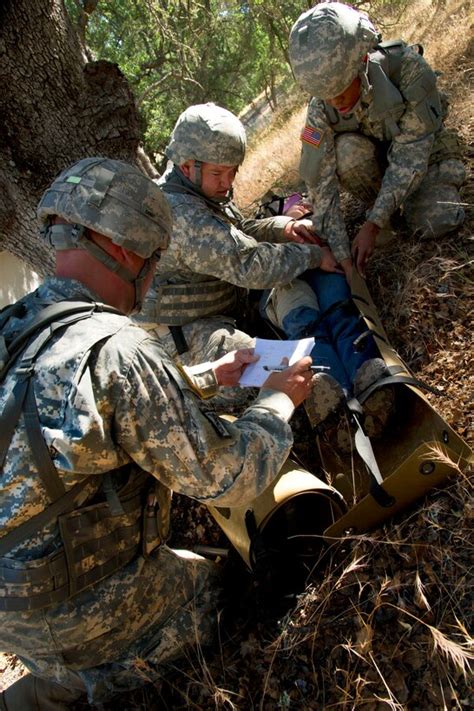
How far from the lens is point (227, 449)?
1974 mm

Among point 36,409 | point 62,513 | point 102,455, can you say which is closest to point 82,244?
point 36,409

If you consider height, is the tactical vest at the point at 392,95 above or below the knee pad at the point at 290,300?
above

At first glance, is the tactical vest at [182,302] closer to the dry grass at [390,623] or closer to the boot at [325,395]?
the boot at [325,395]

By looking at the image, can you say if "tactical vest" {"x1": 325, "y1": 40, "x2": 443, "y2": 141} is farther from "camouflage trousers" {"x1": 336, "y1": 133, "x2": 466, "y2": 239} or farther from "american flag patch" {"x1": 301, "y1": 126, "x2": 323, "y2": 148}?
"american flag patch" {"x1": 301, "y1": 126, "x2": 323, "y2": 148}

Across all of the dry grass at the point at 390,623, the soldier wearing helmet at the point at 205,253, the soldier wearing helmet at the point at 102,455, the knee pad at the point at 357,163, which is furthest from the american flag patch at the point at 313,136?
the soldier wearing helmet at the point at 102,455

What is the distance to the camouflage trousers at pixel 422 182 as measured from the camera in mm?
3543

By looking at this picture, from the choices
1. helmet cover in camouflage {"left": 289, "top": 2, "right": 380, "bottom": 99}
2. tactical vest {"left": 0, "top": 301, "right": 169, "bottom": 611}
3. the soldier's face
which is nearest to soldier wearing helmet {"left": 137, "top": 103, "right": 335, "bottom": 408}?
helmet cover in camouflage {"left": 289, "top": 2, "right": 380, "bottom": 99}

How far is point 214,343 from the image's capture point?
347 centimetres

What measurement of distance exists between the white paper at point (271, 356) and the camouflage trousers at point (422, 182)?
1375mm

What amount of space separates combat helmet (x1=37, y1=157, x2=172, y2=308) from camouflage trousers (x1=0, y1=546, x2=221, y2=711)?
45.4 inches

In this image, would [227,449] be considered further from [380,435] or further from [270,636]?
[380,435]

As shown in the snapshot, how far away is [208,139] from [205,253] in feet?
2.12

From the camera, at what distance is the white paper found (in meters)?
2.68

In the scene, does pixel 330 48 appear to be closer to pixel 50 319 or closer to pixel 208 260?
pixel 208 260
